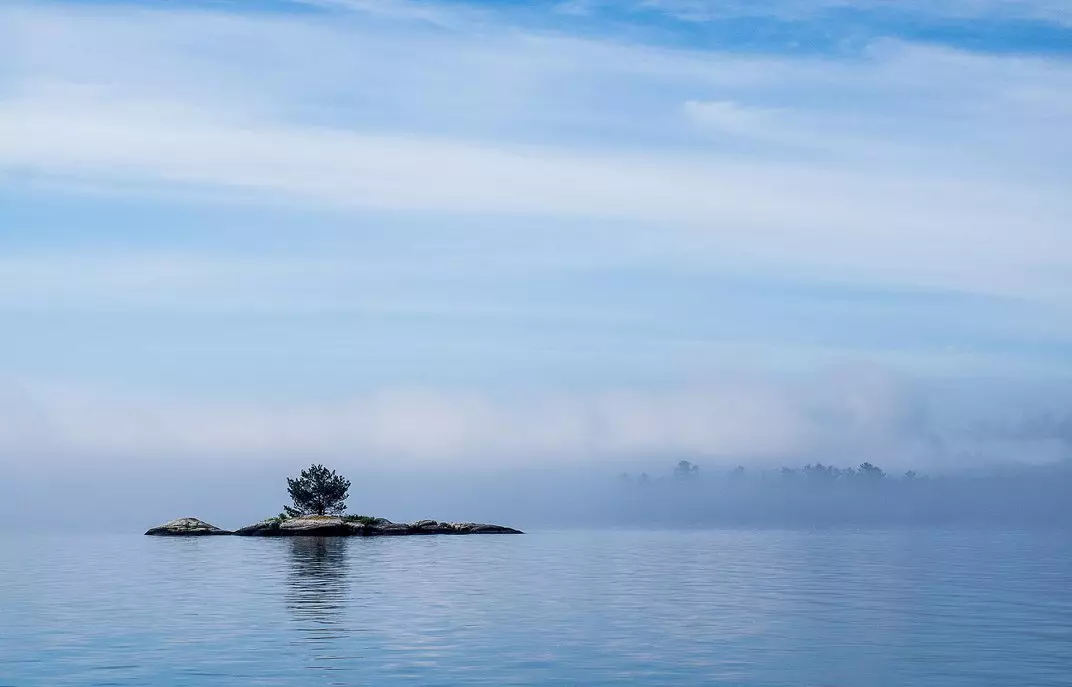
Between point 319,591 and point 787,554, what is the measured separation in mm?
73000

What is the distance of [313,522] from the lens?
181 m

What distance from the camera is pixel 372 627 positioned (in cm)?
5612

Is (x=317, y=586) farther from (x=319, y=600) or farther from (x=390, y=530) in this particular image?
(x=390, y=530)

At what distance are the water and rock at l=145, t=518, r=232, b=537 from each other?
8025cm

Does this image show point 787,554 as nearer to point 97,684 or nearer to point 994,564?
point 994,564

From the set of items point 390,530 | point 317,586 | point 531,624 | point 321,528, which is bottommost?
point 531,624

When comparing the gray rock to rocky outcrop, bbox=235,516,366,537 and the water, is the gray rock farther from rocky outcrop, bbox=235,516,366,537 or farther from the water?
the water

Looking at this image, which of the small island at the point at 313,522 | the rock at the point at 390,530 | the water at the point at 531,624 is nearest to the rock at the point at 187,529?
the small island at the point at 313,522

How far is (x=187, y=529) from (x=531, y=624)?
466ft

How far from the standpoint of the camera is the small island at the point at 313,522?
182500 millimetres

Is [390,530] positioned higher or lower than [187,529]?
lower

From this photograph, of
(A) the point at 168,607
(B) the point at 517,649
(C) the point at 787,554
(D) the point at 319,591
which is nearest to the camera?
(B) the point at 517,649

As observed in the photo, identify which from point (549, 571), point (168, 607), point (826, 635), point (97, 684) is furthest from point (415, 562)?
point (97, 684)

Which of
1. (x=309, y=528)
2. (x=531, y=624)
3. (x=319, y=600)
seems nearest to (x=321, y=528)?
(x=309, y=528)
